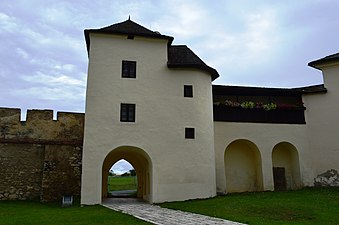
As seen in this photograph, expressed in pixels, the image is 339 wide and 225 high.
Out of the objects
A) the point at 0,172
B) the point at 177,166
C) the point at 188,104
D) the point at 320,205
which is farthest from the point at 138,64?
the point at 320,205

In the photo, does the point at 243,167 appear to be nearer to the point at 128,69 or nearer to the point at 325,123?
the point at 325,123

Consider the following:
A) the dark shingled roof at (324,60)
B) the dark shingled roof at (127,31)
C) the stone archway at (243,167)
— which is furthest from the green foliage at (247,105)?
the dark shingled roof at (127,31)

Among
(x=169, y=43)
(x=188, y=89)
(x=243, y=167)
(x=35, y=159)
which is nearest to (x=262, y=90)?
(x=243, y=167)

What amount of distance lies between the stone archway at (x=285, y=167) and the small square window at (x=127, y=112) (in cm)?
892

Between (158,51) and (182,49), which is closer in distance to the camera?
(158,51)

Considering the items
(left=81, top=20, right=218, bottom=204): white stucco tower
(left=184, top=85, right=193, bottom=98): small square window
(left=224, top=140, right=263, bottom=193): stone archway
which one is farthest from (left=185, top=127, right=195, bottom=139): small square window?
(left=224, top=140, right=263, bottom=193): stone archway

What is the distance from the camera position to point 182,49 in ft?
60.3

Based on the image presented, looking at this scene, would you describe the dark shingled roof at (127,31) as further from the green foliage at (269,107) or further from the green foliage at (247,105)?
the green foliage at (269,107)

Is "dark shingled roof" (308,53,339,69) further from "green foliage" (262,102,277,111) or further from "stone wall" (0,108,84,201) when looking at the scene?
"stone wall" (0,108,84,201)

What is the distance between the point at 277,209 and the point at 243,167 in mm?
7306

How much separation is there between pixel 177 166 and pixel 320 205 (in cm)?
602

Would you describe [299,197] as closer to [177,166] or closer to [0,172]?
[177,166]

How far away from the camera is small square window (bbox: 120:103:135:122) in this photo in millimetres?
15336

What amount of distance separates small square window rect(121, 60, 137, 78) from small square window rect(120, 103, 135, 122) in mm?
1475
